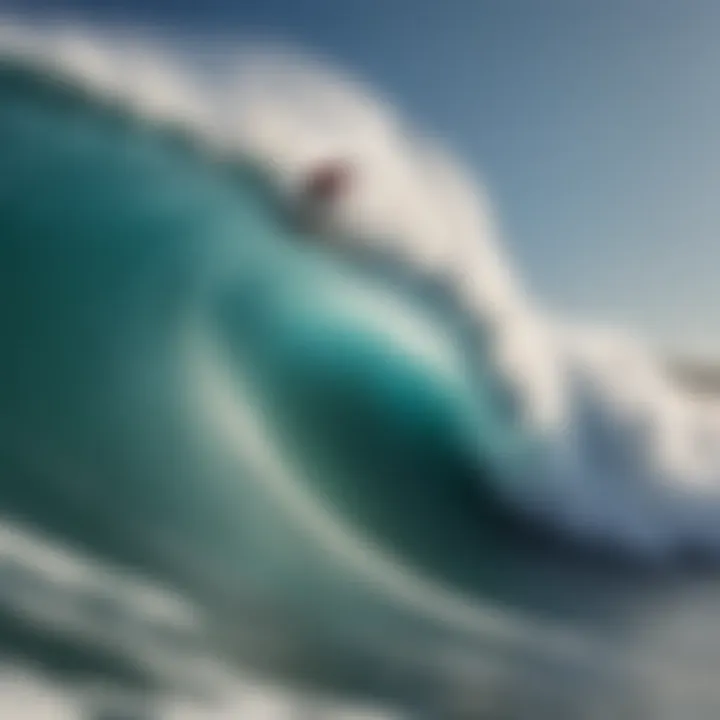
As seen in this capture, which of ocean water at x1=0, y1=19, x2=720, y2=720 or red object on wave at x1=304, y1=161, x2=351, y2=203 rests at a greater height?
red object on wave at x1=304, y1=161, x2=351, y2=203

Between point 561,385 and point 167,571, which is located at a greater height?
point 561,385

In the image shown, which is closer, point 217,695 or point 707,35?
point 217,695

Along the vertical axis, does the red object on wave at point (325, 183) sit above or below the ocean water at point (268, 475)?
above

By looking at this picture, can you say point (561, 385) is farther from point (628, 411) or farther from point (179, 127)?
point (179, 127)

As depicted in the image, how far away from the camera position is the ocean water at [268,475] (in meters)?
0.96

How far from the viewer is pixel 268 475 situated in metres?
1.00

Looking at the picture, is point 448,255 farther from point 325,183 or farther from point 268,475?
point 268,475

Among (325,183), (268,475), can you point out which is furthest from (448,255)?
(268,475)

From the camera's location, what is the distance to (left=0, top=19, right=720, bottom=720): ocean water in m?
0.96

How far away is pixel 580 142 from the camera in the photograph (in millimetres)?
1058

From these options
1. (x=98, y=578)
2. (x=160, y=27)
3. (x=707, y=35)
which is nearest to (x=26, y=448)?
(x=98, y=578)

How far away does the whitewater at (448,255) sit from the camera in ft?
3.34

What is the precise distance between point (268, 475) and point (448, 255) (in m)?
0.28

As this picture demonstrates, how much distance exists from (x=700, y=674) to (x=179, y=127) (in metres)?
0.73
